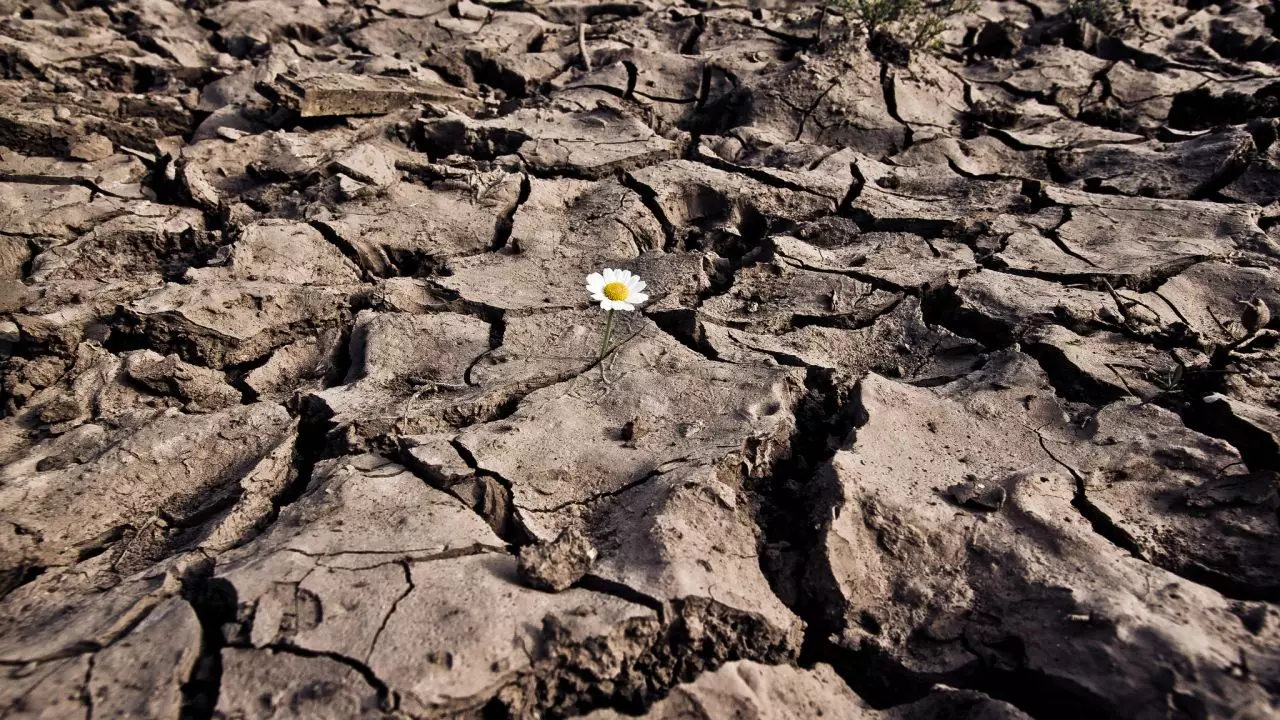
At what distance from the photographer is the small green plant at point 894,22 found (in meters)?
4.70

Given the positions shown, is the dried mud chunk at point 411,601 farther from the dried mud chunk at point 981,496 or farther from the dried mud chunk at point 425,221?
the dried mud chunk at point 425,221

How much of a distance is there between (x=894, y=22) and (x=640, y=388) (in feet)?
12.5

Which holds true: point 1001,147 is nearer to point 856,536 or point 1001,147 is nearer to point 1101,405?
point 1101,405

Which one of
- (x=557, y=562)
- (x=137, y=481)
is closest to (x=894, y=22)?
(x=557, y=562)

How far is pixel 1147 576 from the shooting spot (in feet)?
6.02

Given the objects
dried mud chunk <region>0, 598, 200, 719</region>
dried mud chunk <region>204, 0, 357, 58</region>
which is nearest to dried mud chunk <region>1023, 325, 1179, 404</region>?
dried mud chunk <region>0, 598, 200, 719</region>

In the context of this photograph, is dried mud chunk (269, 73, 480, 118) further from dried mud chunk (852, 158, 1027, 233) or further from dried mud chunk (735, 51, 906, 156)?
dried mud chunk (852, 158, 1027, 233)

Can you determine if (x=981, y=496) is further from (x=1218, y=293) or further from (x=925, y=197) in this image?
(x=925, y=197)

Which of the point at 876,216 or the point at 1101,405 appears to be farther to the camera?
the point at 876,216

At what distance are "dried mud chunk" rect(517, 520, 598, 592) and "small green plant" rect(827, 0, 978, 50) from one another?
13.6 ft

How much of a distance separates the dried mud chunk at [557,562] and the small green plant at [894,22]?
13.6ft

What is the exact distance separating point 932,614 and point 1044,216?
2437mm

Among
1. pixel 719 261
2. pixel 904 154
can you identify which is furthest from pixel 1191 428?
pixel 904 154

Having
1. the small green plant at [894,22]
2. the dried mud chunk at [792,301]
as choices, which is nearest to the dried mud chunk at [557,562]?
the dried mud chunk at [792,301]
